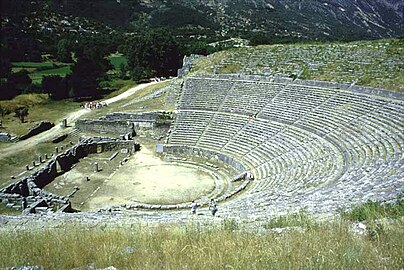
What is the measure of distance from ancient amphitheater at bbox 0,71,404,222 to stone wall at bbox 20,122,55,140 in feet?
42.3

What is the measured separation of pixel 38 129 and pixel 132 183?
636 inches

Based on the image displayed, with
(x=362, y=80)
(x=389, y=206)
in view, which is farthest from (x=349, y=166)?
(x=362, y=80)

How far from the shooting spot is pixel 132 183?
89.2ft

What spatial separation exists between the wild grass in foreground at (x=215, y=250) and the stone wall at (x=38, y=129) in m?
29.7

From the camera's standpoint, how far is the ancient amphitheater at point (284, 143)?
633 inches

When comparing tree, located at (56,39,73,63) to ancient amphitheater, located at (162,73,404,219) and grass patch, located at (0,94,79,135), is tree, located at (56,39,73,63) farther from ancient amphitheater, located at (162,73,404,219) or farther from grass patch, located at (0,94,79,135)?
ancient amphitheater, located at (162,73,404,219)

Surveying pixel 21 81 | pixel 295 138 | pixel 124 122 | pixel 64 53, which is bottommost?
pixel 124 122

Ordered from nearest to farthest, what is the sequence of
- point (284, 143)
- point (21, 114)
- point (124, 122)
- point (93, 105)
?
point (284, 143)
point (124, 122)
point (21, 114)
point (93, 105)

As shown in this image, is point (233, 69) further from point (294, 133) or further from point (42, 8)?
point (42, 8)

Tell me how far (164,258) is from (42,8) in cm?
12114

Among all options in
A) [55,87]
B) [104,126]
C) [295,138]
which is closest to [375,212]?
[295,138]

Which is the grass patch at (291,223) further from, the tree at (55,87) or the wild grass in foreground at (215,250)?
the tree at (55,87)

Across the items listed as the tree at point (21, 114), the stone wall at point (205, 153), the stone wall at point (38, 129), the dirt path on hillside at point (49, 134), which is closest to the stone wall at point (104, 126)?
the dirt path on hillside at point (49, 134)

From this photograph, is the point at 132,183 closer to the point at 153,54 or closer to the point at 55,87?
the point at 55,87
